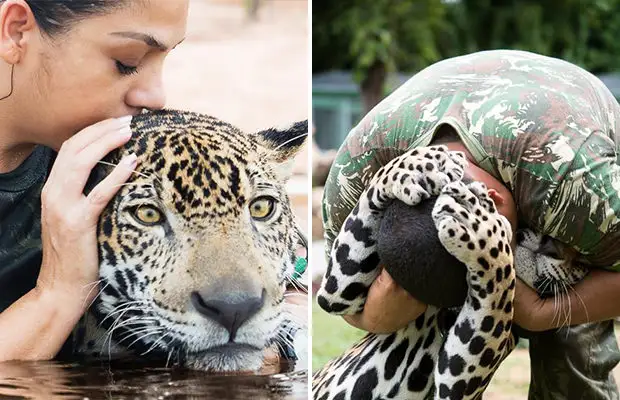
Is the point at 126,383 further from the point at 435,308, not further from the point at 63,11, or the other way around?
the point at 63,11

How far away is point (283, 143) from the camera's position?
3.86 m

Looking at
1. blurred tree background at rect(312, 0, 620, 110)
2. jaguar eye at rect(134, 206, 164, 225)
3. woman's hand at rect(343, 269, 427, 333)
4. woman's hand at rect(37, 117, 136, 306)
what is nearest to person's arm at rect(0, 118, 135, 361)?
woman's hand at rect(37, 117, 136, 306)

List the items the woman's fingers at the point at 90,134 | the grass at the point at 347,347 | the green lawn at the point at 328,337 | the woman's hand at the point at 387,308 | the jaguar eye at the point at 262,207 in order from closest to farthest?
the woman's hand at the point at 387,308 → the woman's fingers at the point at 90,134 → the jaguar eye at the point at 262,207 → the grass at the point at 347,347 → the green lawn at the point at 328,337

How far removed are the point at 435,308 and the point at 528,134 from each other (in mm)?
719

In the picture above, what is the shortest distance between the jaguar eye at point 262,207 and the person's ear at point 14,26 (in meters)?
0.95

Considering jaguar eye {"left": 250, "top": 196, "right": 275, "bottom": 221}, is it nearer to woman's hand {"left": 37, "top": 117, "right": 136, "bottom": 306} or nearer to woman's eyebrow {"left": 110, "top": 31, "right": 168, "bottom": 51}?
woman's hand {"left": 37, "top": 117, "right": 136, "bottom": 306}

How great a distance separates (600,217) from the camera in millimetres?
3434

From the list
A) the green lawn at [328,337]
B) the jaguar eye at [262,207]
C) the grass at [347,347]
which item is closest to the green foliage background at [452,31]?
the green lawn at [328,337]

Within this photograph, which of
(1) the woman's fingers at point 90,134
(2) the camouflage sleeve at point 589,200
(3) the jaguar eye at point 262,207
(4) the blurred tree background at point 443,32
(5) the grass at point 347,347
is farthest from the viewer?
(4) the blurred tree background at point 443,32

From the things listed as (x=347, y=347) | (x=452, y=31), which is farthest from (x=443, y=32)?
(x=347, y=347)

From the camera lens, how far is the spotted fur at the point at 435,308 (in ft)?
10.9

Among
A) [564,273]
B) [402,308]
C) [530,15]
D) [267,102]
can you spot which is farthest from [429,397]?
[530,15]

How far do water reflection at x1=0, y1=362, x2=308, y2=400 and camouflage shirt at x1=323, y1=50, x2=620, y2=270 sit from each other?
2.72ft

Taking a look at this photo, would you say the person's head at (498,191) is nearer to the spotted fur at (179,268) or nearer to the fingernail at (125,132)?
the spotted fur at (179,268)
